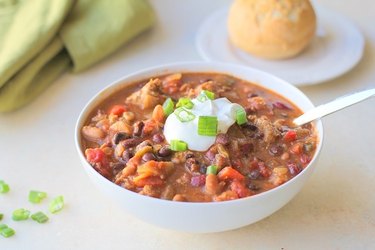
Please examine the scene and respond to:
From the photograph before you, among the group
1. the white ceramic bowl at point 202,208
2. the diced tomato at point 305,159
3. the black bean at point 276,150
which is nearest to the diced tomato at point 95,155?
the white ceramic bowl at point 202,208

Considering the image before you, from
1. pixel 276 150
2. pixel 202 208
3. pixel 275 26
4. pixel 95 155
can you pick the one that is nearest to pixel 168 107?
pixel 95 155

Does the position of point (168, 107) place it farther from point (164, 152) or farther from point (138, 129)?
point (164, 152)

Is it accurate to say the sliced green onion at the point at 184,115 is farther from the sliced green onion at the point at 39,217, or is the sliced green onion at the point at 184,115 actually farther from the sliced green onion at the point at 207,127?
the sliced green onion at the point at 39,217

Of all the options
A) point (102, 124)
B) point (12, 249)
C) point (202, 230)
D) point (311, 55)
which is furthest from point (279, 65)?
point (12, 249)

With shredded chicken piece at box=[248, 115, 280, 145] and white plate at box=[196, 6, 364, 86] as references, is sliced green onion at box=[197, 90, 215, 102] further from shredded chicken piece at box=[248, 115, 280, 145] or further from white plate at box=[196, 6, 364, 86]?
white plate at box=[196, 6, 364, 86]

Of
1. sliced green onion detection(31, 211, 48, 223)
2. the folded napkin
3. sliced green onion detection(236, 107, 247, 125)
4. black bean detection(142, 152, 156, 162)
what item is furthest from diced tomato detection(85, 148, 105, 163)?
the folded napkin
